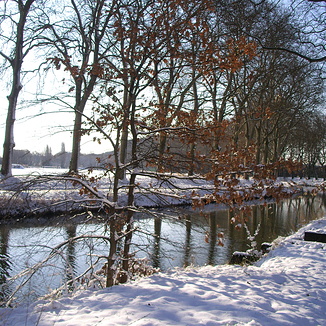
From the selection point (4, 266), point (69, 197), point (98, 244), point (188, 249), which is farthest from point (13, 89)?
point (98, 244)

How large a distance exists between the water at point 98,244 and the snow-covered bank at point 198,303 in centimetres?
61

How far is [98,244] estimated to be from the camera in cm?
583

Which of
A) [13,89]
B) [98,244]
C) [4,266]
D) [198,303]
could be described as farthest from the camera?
[13,89]

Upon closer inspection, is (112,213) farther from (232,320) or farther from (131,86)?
(232,320)

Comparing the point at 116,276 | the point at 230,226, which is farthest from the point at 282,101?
the point at 116,276

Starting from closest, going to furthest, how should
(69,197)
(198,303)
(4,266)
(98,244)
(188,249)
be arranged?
(198,303)
(98,244)
(4,266)
(188,249)
(69,197)

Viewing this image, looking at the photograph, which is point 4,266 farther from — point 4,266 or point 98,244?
point 98,244

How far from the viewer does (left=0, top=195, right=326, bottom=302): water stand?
18.0 ft

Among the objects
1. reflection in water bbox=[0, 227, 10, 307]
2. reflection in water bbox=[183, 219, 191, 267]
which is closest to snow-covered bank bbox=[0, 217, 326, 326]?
reflection in water bbox=[183, 219, 191, 267]

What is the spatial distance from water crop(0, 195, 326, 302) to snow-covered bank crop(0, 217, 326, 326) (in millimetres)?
608

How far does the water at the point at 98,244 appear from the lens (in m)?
5.48

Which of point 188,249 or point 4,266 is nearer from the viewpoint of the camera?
point 4,266

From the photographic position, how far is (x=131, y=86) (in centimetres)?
583

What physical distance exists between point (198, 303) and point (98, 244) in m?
2.36
